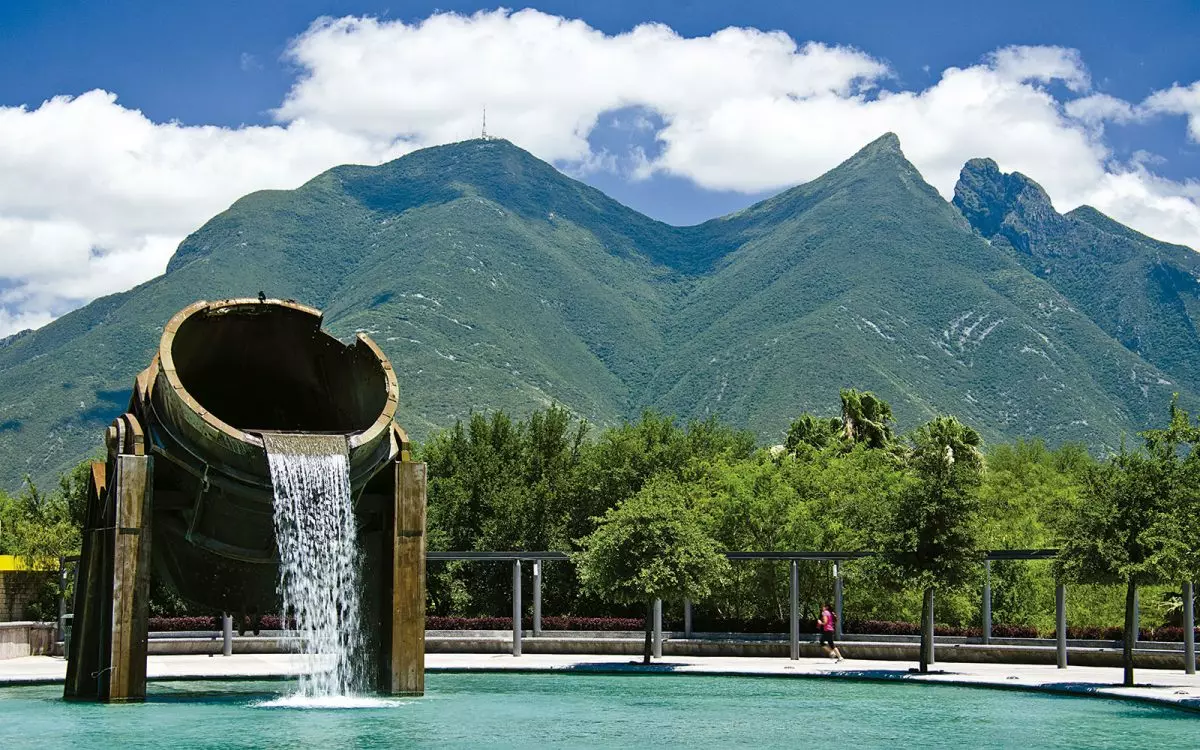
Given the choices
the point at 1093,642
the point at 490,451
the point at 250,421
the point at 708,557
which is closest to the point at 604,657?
the point at 708,557

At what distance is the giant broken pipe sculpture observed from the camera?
21391 mm

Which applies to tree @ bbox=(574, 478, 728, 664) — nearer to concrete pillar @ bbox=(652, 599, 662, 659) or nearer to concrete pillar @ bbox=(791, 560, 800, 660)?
concrete pillar @ bbox=(652, 599, 662, 659)

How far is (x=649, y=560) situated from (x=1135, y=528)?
10986 mm

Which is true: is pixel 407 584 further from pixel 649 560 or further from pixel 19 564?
pixel 19 564

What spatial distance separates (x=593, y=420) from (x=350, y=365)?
102931 mm

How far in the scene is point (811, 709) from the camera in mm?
23297

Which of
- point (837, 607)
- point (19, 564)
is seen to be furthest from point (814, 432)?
point (19, 564)

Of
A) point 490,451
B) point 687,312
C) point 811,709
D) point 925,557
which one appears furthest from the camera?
point 687,312

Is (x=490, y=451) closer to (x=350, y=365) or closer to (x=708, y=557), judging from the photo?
(x=708, y=557)

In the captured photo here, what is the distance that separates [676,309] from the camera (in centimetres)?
16762

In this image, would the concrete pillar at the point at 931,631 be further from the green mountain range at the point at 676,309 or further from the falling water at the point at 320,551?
the green mountain range at the point at 676,309

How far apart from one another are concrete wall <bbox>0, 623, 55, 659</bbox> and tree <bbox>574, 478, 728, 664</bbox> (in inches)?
510

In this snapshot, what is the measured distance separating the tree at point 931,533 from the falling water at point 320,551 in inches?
491

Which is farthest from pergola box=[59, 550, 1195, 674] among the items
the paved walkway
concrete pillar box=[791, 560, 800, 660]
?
the paved walkway
